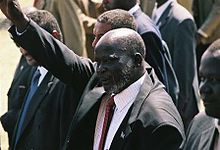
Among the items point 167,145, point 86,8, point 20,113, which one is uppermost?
point 167,145

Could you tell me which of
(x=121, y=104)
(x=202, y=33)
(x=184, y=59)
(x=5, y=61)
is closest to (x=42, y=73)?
(x=121, y=104)

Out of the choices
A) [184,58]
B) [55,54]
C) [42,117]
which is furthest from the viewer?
[184,58]

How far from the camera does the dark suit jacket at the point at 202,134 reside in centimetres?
459

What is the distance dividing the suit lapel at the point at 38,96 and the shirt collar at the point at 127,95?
1.08 metres

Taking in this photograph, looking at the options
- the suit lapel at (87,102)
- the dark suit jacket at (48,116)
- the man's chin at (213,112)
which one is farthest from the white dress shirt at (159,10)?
the man's chin at (213,112)

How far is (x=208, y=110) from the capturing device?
14.7ft

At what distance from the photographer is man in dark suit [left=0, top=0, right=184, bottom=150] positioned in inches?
185

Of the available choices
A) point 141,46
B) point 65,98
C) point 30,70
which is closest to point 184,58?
point 30,70

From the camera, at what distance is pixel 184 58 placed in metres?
7.67

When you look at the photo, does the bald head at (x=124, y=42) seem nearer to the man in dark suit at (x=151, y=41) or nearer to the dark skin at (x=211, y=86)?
the dark skin at (x=211, y=86)

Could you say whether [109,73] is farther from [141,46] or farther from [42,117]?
[42,117]

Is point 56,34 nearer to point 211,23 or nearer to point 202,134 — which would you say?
point 202,134

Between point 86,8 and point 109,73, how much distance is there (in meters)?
4.61

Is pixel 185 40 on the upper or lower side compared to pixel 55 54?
lower
